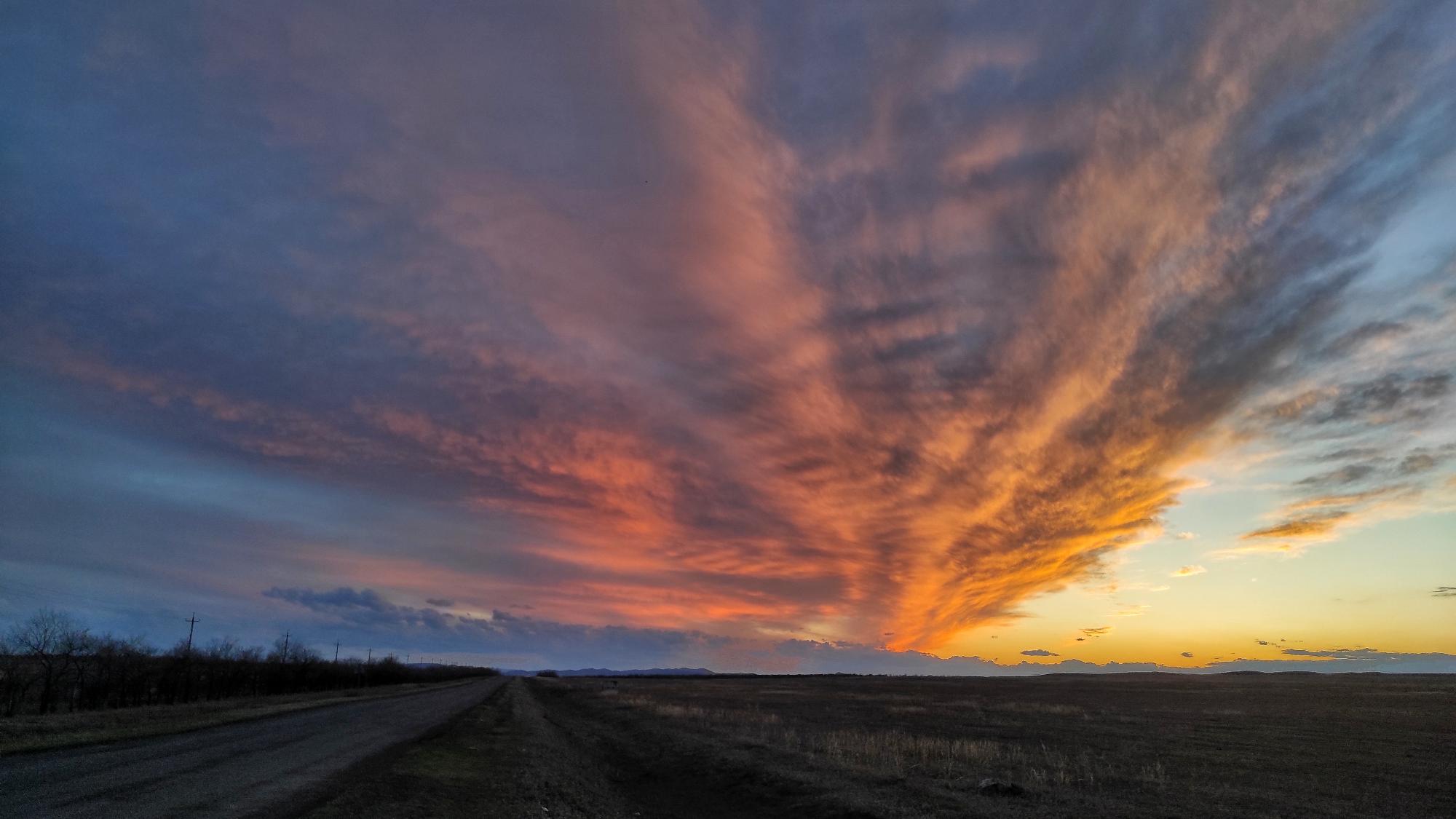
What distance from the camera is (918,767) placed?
88.7 feet

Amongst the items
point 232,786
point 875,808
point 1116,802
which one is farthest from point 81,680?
point 1116,802

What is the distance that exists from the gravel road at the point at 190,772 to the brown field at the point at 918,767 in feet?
6.74

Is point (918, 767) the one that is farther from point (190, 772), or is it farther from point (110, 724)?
point (110, 724)

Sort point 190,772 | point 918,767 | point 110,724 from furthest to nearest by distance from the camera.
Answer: point 110,724, point 918,767, point 190,772

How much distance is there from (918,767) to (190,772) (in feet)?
82.7

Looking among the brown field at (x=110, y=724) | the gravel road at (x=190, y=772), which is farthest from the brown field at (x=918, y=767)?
the brown field at (x=110, y=724)

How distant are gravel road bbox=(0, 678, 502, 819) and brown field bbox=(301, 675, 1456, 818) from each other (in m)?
2.05

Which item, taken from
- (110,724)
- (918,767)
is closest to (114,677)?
(110,724)

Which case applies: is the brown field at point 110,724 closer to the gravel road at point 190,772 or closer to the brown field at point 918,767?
the gravel road at point 190,772

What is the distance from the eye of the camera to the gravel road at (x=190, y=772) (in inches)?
608

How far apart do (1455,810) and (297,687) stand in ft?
424

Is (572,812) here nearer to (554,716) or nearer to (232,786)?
(232,786)

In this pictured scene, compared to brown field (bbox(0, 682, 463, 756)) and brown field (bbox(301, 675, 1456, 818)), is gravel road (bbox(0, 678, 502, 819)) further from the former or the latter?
brown field (bbox(301, 675, 1456, 818))

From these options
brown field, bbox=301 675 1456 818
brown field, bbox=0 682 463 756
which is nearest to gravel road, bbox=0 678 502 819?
brown field, bbox=0 682 463 756
